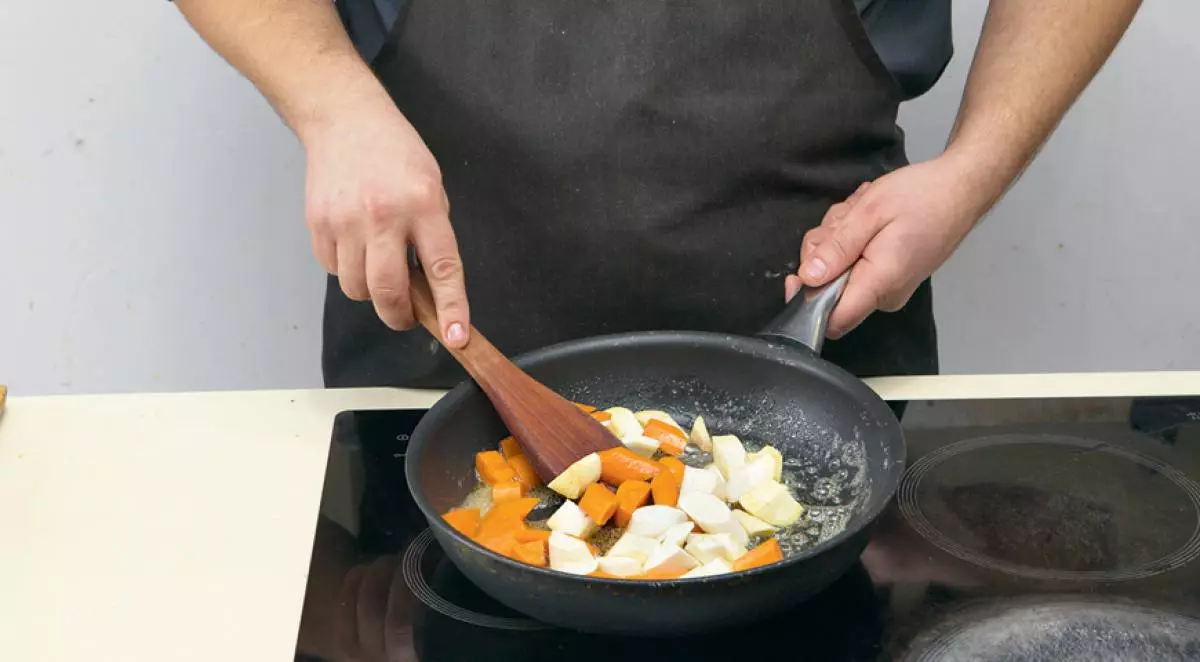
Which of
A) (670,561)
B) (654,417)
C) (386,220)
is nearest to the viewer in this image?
(670,561)

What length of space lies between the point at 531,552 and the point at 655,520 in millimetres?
86

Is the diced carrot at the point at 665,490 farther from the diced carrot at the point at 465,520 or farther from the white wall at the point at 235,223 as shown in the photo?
the white wall at the point at 235,223

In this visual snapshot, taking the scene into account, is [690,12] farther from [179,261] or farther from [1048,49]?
[179,261]

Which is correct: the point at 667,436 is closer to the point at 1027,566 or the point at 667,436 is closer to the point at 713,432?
the point at 713,432

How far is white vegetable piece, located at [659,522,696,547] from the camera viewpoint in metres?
0.75

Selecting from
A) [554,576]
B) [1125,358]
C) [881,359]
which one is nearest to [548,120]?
[881,359]

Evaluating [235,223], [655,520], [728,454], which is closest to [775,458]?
[728,454]

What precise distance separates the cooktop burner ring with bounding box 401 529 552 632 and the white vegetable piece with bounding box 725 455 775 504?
0.18 metres

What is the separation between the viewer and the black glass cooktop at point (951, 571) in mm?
704

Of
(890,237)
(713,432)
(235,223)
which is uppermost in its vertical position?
(890,237)

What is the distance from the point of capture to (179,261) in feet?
5.41

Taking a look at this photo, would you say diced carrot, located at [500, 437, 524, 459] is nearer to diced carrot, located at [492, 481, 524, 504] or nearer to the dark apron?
diced carrot, located at [492, 481, 524, 504]

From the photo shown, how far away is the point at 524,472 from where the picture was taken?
871mm

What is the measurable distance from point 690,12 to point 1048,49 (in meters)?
0.33
